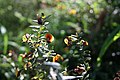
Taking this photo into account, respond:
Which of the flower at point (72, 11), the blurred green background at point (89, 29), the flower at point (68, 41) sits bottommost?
the flower at point (68, 41)

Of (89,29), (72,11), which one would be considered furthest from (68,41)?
(72,11)

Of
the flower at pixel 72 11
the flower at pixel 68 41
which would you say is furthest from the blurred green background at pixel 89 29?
the flower at pixel 68 41

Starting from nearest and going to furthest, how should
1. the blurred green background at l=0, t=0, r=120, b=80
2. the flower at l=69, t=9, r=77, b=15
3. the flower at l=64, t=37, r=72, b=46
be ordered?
the flower at l=64, t=37, r=72, b=46 → the blurred green background at l=0, t=0, r=120, b=80 → the flower at l=69, t=9, r=77, b=15

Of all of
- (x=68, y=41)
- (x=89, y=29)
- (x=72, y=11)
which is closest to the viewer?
(x=68, y=41)

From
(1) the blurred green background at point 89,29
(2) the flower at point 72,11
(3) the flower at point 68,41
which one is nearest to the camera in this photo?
(3) the flower at point 68,41

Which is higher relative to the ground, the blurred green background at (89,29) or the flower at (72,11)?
the flower at (72,11)

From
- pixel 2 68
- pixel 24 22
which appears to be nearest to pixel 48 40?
pixel 2 68

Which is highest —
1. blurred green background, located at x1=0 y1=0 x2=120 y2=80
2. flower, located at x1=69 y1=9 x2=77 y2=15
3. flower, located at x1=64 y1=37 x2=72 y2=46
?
flower, located at x1=69 y1=9 x2=77 y2=15

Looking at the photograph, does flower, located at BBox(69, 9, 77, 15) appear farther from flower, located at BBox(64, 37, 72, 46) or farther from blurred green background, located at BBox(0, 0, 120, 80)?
flower, located at BBox(64, 37, 72, 46)

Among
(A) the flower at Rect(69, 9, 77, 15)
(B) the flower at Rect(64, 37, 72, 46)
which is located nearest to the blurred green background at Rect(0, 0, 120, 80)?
(A) the flower at Rect(69, 9, 77, 15)

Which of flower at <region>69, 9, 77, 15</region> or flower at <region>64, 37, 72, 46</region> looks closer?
flower at <region>64, 37, 72, 46</region>

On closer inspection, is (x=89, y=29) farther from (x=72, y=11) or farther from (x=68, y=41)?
(x=68, y=41)

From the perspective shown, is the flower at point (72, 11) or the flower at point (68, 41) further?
the flower at point (72, 11)

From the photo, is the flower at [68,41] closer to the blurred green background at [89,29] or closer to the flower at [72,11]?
the blurred green background at [89,29]
